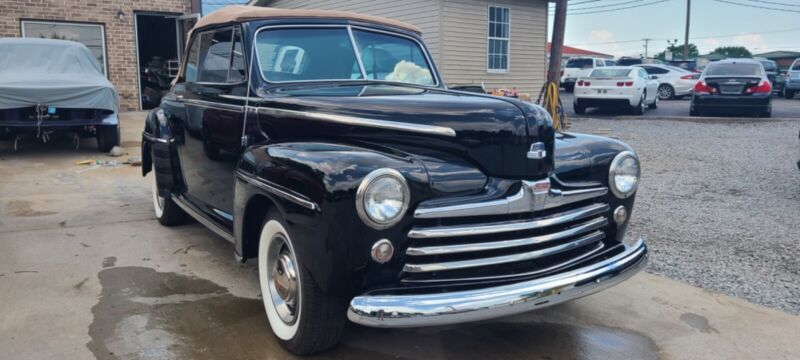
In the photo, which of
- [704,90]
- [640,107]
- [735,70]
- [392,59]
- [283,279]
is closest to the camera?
[283,279]

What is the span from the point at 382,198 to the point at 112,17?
15.0 metres

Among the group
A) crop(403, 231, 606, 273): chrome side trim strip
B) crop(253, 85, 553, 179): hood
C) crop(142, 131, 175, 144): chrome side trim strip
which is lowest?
crop(403, 231, 606, 273): chrome side trim strip

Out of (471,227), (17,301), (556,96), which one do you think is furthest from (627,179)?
(556,96)

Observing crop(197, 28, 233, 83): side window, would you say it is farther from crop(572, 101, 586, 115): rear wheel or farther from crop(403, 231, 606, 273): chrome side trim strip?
crop(572, 101, 586, 115): rear wheel

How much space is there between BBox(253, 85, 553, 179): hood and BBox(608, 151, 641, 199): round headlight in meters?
0.52

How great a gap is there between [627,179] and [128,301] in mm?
3074

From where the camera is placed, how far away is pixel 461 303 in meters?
2.74

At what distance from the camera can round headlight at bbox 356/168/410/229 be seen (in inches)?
110

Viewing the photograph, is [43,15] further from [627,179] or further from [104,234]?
[627,179]

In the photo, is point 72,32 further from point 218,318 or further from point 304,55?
point 218,318

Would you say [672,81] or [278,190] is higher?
[672,81]

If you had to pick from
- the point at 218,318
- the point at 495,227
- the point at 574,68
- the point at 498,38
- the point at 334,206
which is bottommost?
the point at 218,318

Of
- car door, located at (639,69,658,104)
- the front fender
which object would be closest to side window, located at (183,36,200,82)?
the front fender

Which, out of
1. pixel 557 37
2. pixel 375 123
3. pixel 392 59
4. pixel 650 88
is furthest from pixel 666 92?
pixel 375 123
